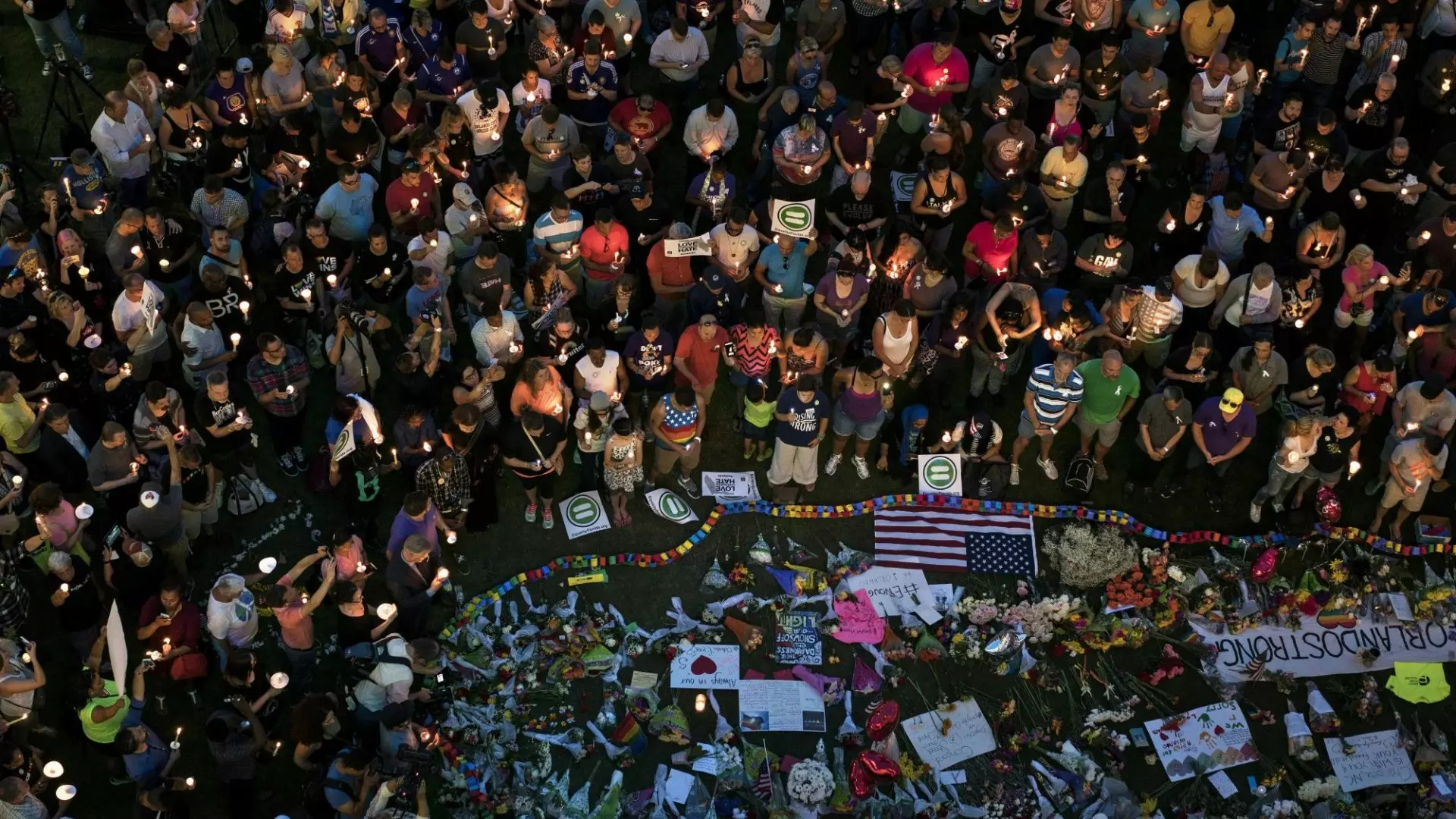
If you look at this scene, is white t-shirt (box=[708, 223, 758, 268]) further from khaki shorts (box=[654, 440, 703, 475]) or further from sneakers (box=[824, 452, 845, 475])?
sneakers (box=[824, 452, 845, 475])

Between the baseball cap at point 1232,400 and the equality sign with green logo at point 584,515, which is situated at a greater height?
the baseball cap at point 1232,400

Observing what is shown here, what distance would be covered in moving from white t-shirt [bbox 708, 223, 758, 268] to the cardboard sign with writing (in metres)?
4.63

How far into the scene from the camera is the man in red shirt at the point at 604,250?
1457 centimetres

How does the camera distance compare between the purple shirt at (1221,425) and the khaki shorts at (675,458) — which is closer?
the purple shirt at (1221,425)

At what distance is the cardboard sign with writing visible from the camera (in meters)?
12.8

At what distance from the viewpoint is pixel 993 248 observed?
14.9 metres

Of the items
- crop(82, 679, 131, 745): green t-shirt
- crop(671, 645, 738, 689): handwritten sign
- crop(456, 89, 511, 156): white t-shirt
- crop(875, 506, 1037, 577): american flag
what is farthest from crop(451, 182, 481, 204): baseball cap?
crop(82, 679, 131, 745): green t-shirt

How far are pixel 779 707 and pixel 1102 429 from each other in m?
4.13

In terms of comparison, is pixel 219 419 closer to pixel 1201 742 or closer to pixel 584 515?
pixel 584 515

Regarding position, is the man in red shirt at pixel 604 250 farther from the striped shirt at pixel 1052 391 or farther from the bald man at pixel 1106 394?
the bald man at pixel 1106 394

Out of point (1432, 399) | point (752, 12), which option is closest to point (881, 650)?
point (1432, 399)

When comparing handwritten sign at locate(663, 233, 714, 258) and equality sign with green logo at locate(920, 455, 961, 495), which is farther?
equality sign with green logo at locate(920, 455, 961, 495)

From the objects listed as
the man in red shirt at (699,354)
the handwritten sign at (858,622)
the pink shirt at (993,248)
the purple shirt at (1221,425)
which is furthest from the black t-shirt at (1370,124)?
the handwritten sign at (858,622)

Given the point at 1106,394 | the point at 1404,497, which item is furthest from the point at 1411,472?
the point at 1106,394
